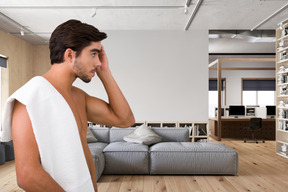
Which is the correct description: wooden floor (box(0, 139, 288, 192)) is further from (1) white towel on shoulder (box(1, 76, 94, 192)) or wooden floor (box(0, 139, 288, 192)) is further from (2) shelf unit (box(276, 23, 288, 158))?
(1) white towel on shoulder (box(1, 76, 94, 192))

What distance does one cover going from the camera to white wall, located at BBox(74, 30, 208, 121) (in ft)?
21.6

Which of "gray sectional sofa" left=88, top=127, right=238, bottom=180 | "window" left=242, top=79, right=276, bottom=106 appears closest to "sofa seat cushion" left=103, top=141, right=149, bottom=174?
"gray sectional sofa" left=88, top=127, right=238, bottom=180

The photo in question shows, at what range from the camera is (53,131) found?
0.51 metres

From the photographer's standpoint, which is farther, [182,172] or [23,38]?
[23,38]

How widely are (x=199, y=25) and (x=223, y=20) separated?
22.0 inches

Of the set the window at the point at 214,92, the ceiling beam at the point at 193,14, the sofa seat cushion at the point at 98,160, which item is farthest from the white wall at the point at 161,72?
the window at the point at 214,92

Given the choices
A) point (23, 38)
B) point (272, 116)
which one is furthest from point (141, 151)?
point (272, 116)

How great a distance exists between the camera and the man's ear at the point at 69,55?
1.92 ft

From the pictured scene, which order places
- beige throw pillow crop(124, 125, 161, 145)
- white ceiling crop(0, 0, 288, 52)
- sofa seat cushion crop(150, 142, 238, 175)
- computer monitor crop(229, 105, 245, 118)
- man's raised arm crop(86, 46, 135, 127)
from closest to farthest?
1. man's raised arm crop(86, 46, 135, 127)
2. sofa seat cushion crop(150, 142, 238, 175)
3. beige throw pillow crop(124, 125, 161, 145)
4. white ceiling crop(0, 0, 288, 52)
5. computer monitor crop(229, 105, 245, 118)

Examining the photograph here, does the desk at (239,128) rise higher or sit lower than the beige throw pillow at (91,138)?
lower

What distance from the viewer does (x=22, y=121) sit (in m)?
0.50

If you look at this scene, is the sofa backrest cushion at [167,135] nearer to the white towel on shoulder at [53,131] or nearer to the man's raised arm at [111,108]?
the man's raised arm at [111,108]

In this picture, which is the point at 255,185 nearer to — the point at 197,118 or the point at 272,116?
the point at 197,118

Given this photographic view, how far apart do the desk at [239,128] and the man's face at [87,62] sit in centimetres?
864
